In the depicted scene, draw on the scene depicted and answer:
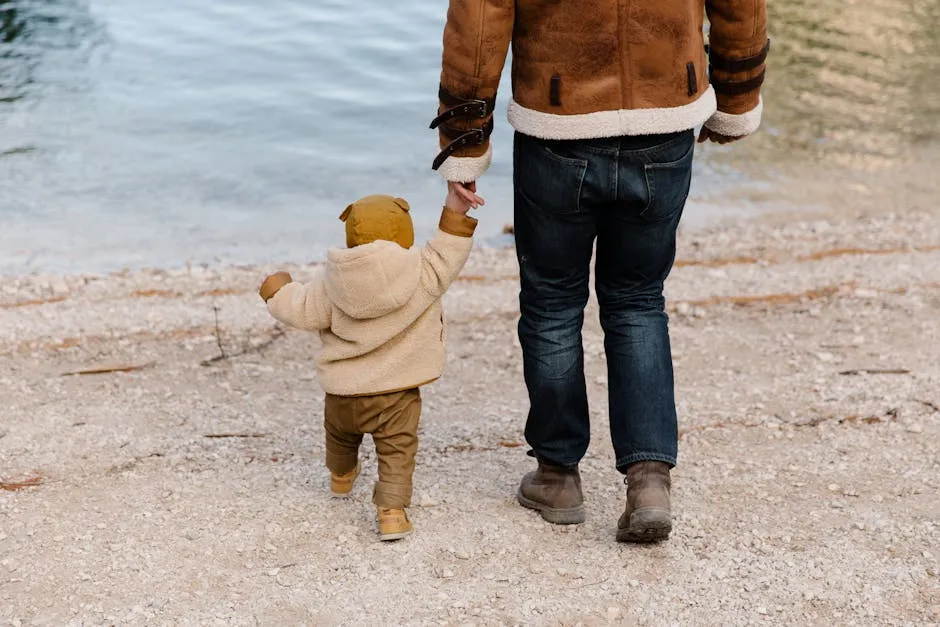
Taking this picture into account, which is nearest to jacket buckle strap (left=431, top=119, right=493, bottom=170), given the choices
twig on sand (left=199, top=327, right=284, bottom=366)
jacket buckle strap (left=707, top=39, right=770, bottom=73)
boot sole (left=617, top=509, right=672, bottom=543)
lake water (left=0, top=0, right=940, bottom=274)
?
jacket buckle strap (left=707, top=39, right=770, bottom=73)

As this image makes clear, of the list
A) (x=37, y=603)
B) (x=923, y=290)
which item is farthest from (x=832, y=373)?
(x=37, y=603)

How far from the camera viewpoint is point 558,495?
3.61 meters

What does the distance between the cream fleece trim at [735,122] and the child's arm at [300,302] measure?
51.5 inches

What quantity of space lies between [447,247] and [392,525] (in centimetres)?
88

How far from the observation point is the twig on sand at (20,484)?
3793 millimetres

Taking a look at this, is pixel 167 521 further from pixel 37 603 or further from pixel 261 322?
pixel 261 322

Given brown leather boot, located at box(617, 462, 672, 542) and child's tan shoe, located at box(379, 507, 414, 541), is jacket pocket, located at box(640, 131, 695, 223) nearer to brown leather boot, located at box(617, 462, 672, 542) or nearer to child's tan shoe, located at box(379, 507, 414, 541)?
brown leather boot, located at box(617, 462, 672, 542)

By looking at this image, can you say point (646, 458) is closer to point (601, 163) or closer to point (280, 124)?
point (601, 163)

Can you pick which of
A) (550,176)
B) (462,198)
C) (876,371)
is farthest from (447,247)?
(876,371)

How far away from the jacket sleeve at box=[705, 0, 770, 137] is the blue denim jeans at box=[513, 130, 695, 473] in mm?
276

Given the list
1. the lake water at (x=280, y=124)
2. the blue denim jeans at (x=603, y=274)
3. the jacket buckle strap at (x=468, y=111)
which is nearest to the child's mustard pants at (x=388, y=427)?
the blue denim jeans at (x=603, y=274)

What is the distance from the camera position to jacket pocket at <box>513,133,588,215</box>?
313 centimetres

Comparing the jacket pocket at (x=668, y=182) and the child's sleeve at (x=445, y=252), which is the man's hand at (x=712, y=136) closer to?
the jacket pocket at (x=668, y=182)

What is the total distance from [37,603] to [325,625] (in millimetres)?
834
